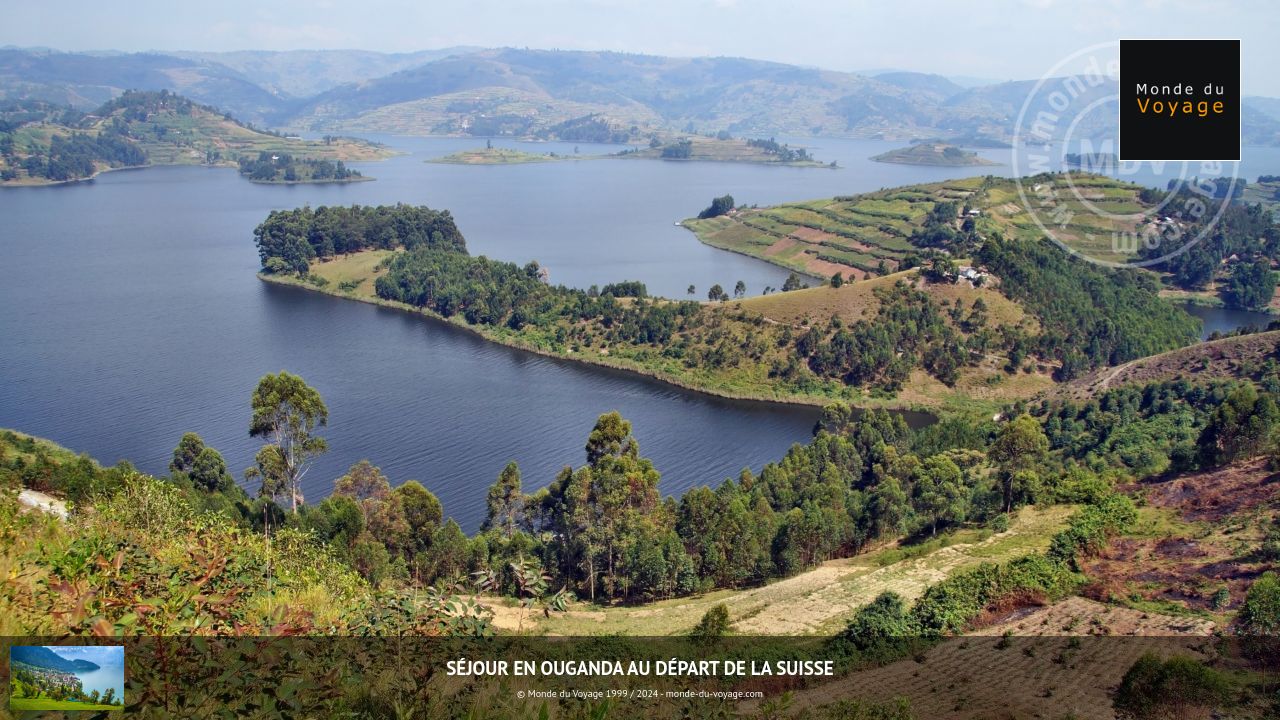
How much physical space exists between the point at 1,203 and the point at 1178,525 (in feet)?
546

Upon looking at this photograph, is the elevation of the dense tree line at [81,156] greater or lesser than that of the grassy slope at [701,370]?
greater

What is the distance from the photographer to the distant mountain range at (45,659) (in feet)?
20.0

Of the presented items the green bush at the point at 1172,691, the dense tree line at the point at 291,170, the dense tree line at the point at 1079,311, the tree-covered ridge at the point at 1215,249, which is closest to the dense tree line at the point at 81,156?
the dense tree line at the point at 291,170

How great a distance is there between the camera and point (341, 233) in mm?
97750

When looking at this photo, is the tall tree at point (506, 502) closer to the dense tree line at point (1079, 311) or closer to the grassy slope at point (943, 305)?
the grassy slope at point (943, 305)

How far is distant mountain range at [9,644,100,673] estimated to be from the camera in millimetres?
6109

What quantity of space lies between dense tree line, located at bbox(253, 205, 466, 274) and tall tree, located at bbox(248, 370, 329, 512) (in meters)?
63.0

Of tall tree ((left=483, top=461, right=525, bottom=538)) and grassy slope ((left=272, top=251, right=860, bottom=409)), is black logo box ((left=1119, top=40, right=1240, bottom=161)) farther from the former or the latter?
grassy slope ((left=272, top=251, right=860, bottom=409))

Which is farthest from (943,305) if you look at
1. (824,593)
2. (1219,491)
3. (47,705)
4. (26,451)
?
(47,705)

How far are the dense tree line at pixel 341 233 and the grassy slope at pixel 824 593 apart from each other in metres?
75.6

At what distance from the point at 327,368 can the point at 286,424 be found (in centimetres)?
2835

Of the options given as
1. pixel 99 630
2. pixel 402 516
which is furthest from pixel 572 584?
pixel 99 630

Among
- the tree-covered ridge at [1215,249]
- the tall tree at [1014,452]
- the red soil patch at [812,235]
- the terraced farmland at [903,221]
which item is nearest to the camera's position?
the tall tree at [1014,452]

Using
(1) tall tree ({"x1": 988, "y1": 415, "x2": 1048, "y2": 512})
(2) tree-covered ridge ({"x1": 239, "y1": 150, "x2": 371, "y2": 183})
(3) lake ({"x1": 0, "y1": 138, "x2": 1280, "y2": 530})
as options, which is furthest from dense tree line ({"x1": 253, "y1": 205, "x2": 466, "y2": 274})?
(2) tree-covered ridge ({"x1": 239, "y1": 150, "x2": 371, "y2": 183})
